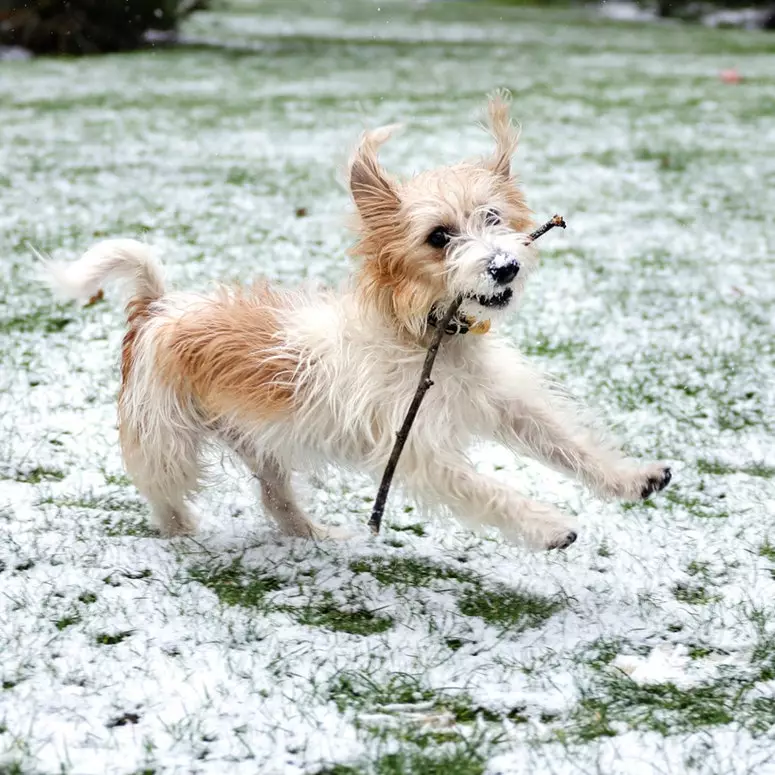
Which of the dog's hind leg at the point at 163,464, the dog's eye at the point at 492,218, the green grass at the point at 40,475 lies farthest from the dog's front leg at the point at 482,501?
the green grass at the point at 40,475

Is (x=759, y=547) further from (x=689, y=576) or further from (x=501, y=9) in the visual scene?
(x=501, y=9)

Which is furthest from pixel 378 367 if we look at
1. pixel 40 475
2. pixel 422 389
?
pixel 40 475

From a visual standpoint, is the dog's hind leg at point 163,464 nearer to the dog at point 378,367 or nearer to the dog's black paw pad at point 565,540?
the dog at point 378,367

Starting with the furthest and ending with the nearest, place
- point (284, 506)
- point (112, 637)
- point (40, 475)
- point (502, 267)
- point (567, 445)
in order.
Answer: point (40, 475), point (284, 506), point (567, 445), point (112, 637), point (502, 267)

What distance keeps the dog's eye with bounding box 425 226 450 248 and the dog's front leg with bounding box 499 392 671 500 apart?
0.62m

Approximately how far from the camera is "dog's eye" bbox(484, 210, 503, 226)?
3.51 m

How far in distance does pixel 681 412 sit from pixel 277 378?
2.40 meters

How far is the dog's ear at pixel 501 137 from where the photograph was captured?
374 centimetres

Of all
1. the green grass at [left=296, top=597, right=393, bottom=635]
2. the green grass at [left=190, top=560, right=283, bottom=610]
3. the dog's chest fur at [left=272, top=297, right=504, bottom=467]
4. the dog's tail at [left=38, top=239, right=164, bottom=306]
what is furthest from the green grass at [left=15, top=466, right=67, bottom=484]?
the green grass at [left=296, top=597, right=393, bottom=635]

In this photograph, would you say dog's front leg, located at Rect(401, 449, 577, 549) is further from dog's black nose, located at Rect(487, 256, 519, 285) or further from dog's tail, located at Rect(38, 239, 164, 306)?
dog's tail, located at Rect(38, 239, 164, 306)

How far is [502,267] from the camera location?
329cm

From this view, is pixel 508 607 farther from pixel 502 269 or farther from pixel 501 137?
pixel 501 137

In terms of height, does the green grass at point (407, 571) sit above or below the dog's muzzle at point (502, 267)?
below

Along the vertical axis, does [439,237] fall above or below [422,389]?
above
